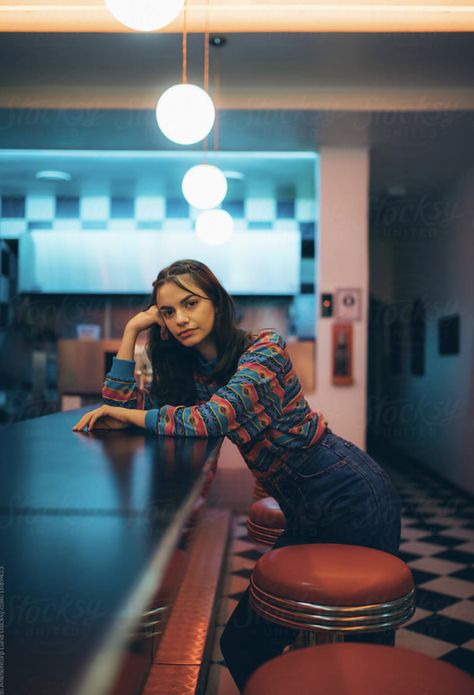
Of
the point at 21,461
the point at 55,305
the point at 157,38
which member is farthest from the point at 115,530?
the point at 55,305

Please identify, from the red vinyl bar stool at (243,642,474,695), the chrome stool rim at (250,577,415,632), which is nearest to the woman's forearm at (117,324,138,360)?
the chrome stool rim at (250,577,415,632)

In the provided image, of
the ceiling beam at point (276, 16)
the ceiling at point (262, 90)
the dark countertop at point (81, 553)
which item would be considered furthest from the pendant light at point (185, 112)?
the dark countertop at point (81, 553)

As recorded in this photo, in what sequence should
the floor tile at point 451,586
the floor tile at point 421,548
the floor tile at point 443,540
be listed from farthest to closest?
the floor tile at point 443,540 < the floor tile at point 421,548 < the floor tile at point 451,586

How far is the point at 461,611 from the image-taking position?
2.84m

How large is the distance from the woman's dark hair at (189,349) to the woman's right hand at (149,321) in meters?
0.02

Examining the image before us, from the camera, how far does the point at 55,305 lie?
6.46 metres

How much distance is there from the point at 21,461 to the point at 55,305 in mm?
5552

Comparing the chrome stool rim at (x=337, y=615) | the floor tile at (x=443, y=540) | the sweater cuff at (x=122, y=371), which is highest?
the sweater cuff at (x=122, y=371)

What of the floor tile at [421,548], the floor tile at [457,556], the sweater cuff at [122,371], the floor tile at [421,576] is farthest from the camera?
Result: the floor tile at [421,548]

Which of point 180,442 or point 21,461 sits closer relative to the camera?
point 21,461

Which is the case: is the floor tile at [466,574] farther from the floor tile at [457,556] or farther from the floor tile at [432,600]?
the floor tile at [432,600]

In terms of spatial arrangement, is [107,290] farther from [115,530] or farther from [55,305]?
[115,530]

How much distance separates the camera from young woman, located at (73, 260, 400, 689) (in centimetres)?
143

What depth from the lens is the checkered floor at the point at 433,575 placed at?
96.5 inches
